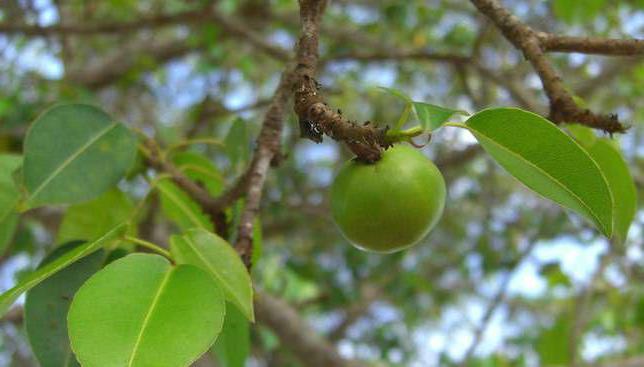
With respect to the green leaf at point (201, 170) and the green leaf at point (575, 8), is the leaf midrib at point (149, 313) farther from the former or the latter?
the green leaf at point (575, 8)

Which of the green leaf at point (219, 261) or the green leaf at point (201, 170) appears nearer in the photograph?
the green leaf at point (219, 261)

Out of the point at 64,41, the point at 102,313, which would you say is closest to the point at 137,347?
the point at 102,313

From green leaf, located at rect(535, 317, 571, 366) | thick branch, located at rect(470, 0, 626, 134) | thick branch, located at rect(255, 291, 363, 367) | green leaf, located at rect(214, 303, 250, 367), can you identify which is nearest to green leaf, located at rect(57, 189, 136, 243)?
green leaf, located at rect(214, 303, 250, 367)

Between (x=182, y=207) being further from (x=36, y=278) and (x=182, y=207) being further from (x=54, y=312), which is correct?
(x=36, y=278)

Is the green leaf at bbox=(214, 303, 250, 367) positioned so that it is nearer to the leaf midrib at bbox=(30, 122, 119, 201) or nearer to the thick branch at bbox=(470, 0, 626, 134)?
the leaf midrib at bbox=(30, 122, 119, 201)

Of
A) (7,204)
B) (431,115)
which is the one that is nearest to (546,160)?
(431,115)

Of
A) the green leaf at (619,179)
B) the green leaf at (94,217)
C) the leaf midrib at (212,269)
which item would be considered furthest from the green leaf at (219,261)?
the green leaf at (619,179)
